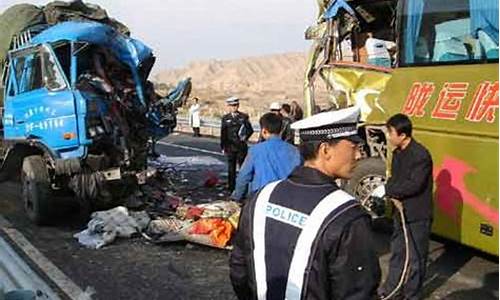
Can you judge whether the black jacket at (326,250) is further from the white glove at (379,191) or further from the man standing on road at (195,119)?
the man standing on road at (195,119)

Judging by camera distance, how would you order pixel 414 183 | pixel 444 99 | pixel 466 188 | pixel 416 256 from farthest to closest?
pixel 444 99 < pixel 466 188 < pixel 416 256 < pixel 414 183

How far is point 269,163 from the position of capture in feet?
20.1

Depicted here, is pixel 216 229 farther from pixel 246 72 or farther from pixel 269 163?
pixel 246 72

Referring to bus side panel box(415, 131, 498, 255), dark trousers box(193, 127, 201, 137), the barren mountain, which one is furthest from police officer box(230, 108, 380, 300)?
the barren mountain

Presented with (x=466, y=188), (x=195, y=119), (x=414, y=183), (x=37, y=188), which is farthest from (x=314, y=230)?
(x=195, y=119)

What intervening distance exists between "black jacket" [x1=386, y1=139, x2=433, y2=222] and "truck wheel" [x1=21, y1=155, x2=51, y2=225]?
5.04 metres

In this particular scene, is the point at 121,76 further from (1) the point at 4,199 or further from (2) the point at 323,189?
(2) the point at 323,189

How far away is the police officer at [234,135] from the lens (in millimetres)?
11906

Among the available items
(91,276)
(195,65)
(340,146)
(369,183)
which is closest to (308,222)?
(340,146)

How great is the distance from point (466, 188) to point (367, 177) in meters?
2.01

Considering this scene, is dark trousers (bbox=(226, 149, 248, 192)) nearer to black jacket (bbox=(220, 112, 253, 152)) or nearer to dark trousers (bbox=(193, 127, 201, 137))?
black jacket (bbox=(220, 112, 253, 152))

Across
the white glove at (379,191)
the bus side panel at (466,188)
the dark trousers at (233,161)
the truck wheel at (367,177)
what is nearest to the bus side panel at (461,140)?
the bus side panel at (466,188)

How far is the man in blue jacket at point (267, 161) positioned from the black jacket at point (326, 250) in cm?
325

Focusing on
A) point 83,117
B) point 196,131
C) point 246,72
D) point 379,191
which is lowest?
point 246,72
